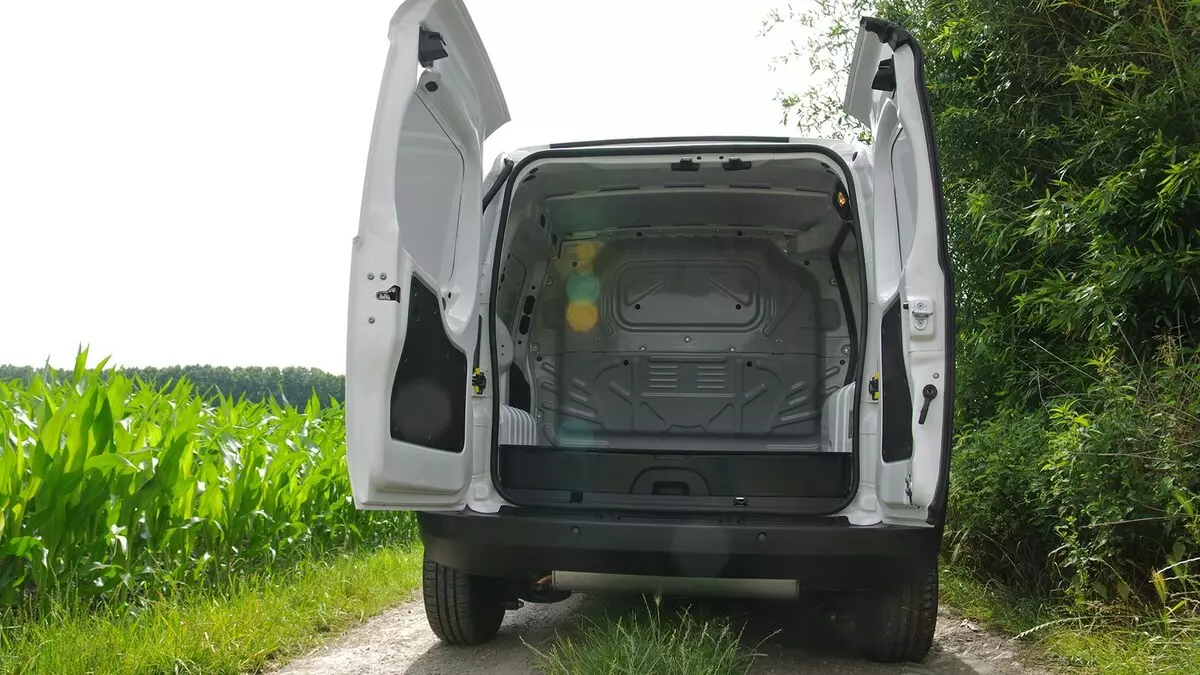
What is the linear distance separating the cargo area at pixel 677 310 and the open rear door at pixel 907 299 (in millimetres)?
445

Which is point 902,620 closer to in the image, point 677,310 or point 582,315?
point 677,310

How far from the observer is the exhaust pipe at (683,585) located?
10.5 feet

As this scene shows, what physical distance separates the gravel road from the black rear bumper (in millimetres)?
554

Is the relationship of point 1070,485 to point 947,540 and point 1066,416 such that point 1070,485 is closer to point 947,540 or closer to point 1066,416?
point 1066,416

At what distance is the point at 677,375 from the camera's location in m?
4.81

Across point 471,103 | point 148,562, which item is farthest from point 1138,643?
point 148,562

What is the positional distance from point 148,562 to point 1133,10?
5.23 m

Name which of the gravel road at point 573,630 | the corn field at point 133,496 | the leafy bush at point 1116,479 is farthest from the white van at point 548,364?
the corn field at point 133,496

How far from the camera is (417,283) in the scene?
3078 millimetres

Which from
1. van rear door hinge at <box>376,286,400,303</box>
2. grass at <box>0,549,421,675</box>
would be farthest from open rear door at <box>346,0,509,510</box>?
grass at <box>0,549,421,675</box>

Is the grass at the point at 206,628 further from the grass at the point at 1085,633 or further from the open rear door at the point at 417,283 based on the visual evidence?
the grass at the point at 1085,633

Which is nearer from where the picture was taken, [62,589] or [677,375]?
[62,589]

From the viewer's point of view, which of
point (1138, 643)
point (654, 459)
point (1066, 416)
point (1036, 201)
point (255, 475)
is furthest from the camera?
point (255, 475)

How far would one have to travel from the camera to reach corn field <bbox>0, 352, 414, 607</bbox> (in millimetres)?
3828
